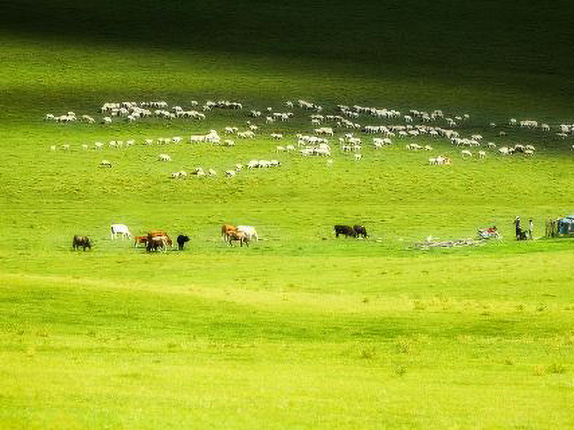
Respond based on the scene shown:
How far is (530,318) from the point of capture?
3067 centimetres

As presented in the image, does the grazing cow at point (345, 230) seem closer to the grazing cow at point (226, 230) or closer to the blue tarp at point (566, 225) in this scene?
the grazing cow at point (226, 230)

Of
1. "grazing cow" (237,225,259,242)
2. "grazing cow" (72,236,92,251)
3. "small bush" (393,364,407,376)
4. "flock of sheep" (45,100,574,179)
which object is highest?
"flock of sheep" (45,100,574,179)

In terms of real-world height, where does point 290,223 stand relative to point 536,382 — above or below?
above

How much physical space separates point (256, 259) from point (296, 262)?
231 centimetres

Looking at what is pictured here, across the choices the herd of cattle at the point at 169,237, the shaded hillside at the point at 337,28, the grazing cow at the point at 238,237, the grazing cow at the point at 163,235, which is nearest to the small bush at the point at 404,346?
the herd of cattle at the point at 169,237

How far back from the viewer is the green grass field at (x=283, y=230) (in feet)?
63.9

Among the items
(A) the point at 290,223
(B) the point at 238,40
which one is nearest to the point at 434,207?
(A) the point at 290,223

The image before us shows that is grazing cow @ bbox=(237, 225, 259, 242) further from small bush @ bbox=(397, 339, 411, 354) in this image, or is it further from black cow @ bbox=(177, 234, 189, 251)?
small bush @ bbox=(397, 339, 411, 354)

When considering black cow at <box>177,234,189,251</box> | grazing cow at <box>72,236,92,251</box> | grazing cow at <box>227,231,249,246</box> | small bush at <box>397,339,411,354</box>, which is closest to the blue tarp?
grazing cow at <box>227,231,249,246</box>

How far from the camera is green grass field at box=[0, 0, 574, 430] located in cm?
1947

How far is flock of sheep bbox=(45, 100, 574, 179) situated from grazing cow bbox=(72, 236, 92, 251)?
24201 mm

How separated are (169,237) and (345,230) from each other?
34.1 ft

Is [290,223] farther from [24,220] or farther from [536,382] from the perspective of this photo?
[536,382]

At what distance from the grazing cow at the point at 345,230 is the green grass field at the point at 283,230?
1254mm
